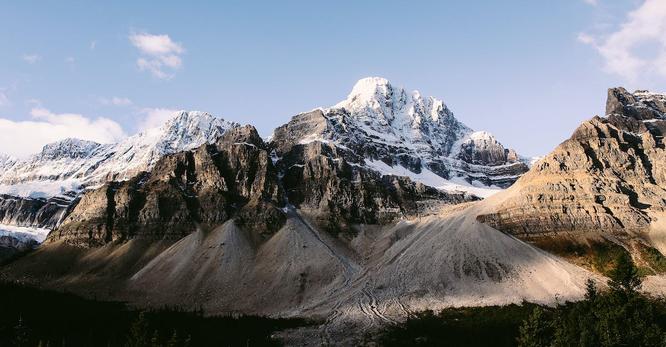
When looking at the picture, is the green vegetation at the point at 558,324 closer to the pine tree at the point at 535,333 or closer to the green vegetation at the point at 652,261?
the pine tree at the point at 535,333

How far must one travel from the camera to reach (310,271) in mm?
164000

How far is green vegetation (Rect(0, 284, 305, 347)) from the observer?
104m

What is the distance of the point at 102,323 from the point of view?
391ft

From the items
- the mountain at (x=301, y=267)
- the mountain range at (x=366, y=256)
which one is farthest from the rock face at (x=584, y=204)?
the mountain at (x=301, y=267)

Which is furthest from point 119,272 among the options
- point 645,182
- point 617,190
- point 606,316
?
point 645,182

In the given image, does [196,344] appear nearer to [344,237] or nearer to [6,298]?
[6,298]

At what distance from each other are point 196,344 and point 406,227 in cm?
10358

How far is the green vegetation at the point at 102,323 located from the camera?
10412 centimetres

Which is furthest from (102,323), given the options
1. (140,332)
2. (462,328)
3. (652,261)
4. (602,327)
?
(652,261)

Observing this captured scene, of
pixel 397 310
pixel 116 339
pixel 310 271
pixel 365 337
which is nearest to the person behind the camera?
pixel 116 339

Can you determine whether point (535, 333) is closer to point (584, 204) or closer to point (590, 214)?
point (590, 214)

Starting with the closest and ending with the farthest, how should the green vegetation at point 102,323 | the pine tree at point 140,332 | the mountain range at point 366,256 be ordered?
the pine tree at point 140,332, the green vegetation at point 102,323, the mountain range at point 366,256

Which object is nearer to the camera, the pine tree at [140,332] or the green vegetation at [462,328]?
the pine tree at [140,332]

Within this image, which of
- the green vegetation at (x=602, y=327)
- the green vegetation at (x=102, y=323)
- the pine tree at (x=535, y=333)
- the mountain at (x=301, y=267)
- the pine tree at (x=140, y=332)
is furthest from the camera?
the mountain at (x=301, y=267)
